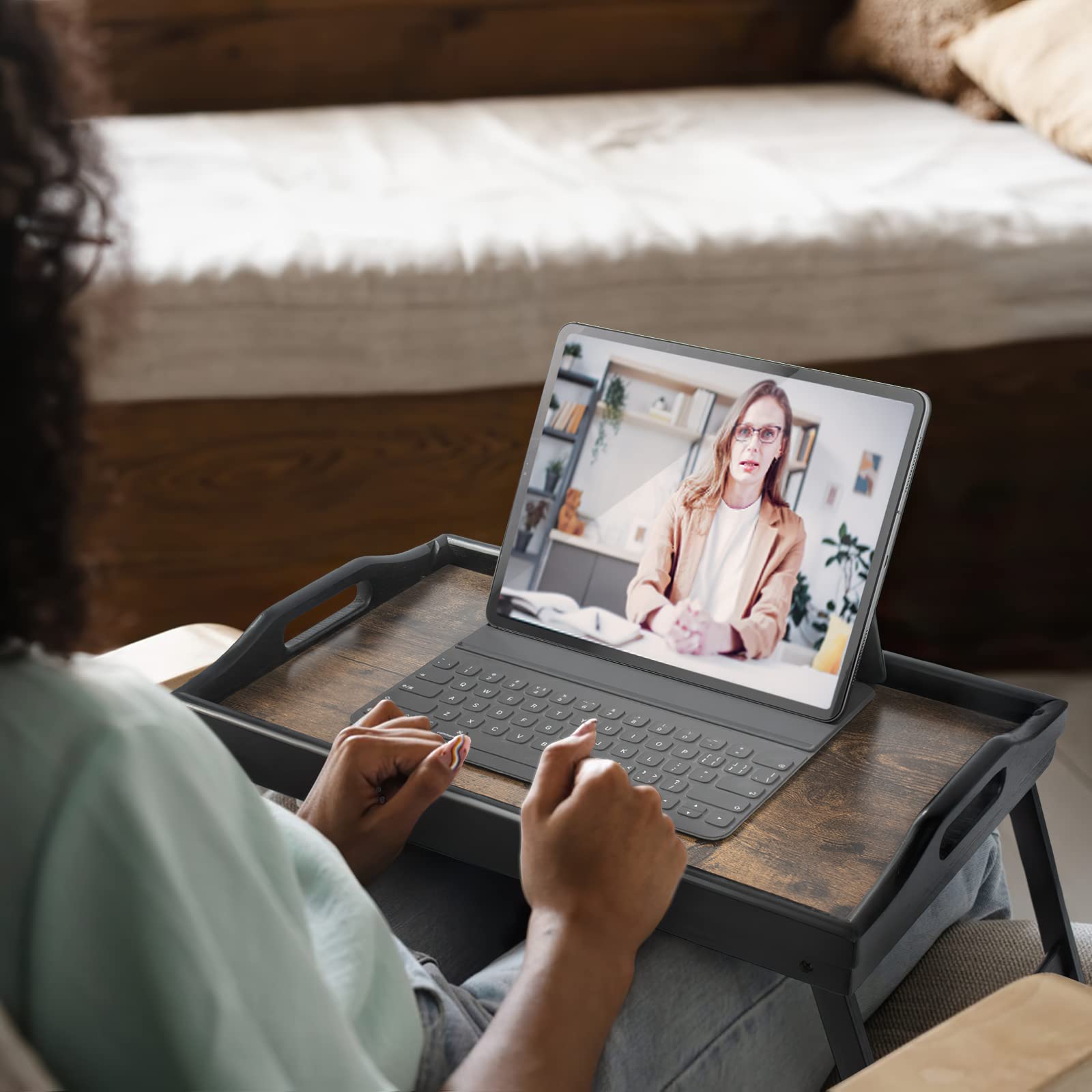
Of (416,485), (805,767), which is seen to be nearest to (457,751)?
(805,767)

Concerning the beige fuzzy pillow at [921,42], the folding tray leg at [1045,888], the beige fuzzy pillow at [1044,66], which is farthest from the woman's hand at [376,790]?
the beige fuzzy pillow at [921,42]

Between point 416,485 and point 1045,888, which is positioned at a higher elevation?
point 1045,888

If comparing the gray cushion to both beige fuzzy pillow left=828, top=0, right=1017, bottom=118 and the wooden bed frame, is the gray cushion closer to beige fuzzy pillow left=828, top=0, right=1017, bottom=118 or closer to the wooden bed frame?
the wooden bed frame

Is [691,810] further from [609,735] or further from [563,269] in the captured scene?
[563,269]

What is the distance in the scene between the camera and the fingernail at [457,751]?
822 mm

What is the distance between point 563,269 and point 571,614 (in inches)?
30.0

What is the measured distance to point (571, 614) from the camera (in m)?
1.01

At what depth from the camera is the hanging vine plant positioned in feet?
3.27

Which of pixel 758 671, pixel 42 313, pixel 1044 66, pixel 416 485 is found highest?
pixel 1044 66

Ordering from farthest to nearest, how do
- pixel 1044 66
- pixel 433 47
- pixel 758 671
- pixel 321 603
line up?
pixel 433 47 → pixel 1044 66 → pixel 321 603 → pixel 758 671

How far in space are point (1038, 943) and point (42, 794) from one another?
0.78 meters

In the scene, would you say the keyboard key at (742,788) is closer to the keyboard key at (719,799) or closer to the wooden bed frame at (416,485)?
the keyboard key at (719,799)

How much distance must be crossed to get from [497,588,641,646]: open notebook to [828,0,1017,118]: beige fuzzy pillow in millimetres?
1605

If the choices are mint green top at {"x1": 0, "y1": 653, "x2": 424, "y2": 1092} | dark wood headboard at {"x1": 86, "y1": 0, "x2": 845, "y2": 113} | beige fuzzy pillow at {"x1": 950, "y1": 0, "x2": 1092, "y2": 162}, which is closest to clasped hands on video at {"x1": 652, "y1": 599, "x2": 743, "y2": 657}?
mint green top at {"x1": 0, "y1": 653, "x2": 424, "y2": 1092}
